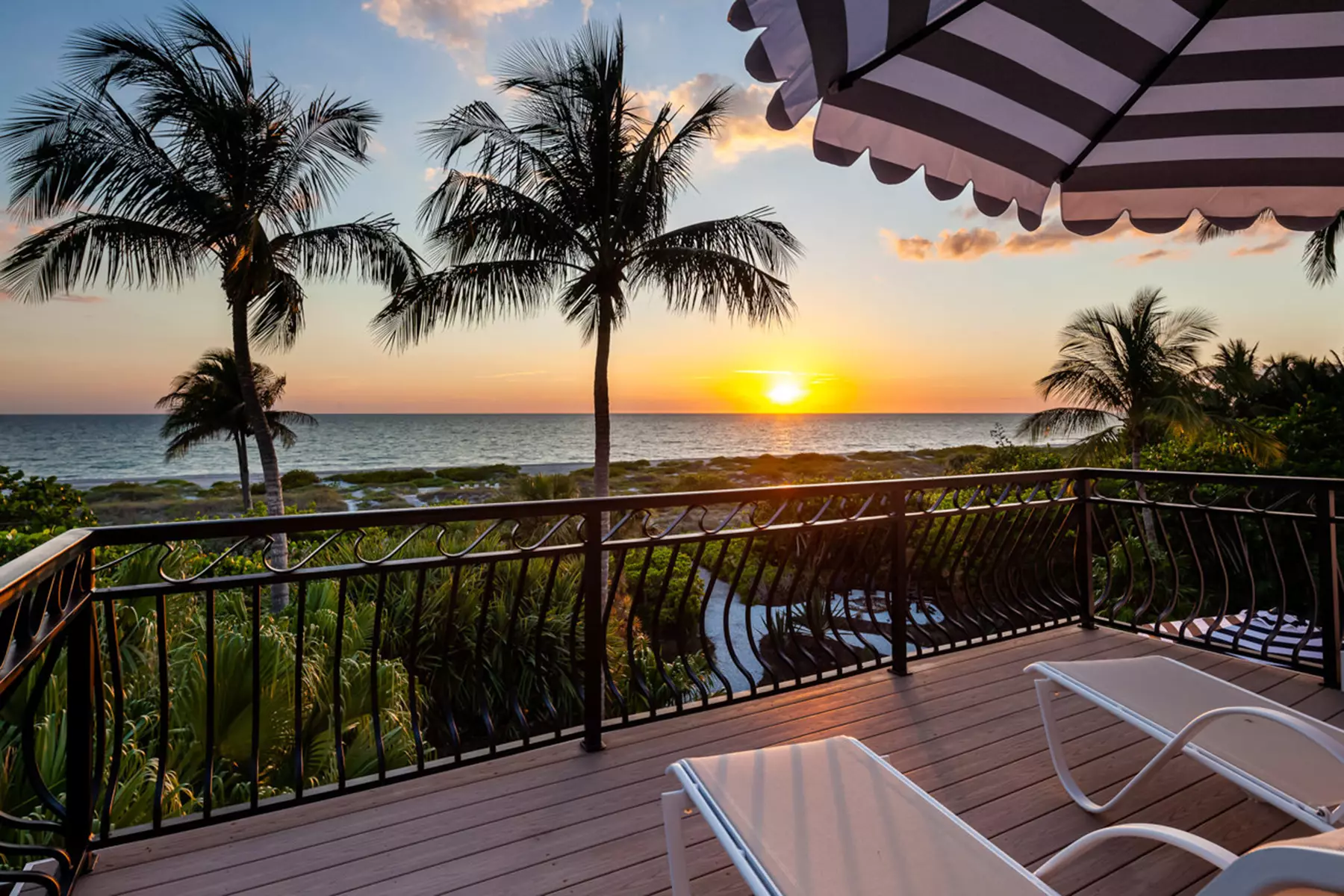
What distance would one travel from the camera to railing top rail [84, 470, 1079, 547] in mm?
1879

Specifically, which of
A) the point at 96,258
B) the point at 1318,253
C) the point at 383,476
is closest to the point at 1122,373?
the point at 1318,253

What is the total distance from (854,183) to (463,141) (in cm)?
584

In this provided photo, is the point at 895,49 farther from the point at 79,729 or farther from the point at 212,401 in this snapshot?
the point at 212,401

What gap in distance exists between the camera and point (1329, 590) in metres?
2.93

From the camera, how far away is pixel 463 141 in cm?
962

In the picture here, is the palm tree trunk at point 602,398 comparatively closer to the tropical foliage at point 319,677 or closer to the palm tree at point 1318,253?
the tropical foliage at point 319,677

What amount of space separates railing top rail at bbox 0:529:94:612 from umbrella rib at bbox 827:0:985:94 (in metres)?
Result: 2.06

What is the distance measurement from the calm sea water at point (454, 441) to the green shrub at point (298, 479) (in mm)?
5800

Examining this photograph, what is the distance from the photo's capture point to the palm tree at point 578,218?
9.75 meters

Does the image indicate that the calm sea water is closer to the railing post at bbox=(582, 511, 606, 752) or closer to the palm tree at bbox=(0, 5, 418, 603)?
the palm tree at bbox=(0, 5, 418, 603)

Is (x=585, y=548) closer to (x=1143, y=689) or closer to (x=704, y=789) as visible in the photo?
(x=704, y=789)

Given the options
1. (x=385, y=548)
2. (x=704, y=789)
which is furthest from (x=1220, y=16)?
(x=385, y=548)

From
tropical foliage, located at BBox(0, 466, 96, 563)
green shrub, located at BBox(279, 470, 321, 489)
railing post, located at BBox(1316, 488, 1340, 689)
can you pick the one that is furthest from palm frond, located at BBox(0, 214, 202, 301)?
green shrub, located at BBox(279, 470, 321, 489)

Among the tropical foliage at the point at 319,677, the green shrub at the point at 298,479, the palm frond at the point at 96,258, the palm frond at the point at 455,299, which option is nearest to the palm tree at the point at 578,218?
the palm frond at the point at 455,299
